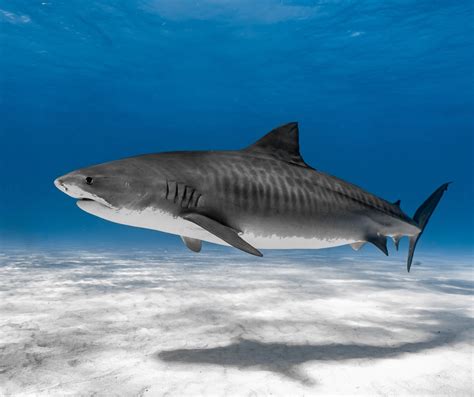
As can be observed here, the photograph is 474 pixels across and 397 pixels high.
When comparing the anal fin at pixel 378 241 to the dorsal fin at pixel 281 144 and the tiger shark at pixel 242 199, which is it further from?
the dorsal fin at pixel 281 144

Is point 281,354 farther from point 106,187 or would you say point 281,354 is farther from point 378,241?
point 106,187

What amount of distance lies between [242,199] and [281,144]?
0.99m

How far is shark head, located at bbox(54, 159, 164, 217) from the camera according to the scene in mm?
2803

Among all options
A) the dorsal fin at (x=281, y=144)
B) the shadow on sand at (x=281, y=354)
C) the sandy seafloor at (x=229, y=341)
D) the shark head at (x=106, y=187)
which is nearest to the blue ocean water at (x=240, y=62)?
the sandy seafloor at (x=229, y=341)

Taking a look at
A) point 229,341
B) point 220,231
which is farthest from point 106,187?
point 229,341

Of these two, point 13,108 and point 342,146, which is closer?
point 13,108

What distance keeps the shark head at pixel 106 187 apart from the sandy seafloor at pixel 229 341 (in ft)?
A: 4.24

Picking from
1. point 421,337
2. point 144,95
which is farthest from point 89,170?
point 144,95

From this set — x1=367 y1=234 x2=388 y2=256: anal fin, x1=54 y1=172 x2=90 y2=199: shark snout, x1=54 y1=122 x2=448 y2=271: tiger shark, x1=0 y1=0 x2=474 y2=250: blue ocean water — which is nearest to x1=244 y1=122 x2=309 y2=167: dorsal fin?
x1=54 y1=122 x2=448 y2=271: tiger shark

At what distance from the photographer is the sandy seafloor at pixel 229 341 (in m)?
2.86

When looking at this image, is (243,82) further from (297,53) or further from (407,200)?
(407,200)

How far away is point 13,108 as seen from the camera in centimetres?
6088

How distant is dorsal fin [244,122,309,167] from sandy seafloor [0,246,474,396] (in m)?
1.95

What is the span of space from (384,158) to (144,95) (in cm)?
9461
